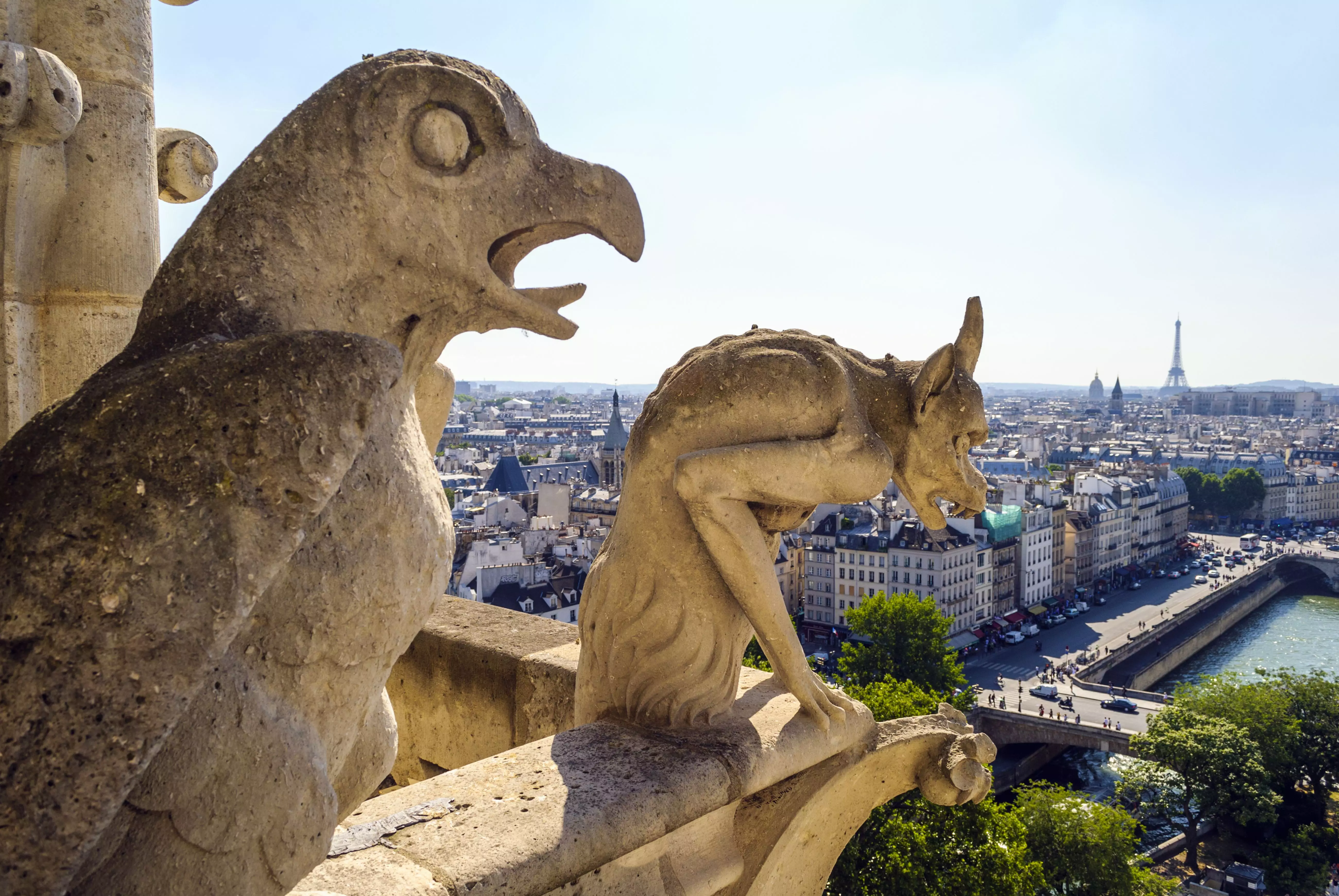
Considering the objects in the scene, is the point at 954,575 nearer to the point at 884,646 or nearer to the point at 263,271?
the point at 884,646

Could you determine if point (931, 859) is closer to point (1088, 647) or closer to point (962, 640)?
point (962, 640)

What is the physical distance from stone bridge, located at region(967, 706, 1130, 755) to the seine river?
69cm

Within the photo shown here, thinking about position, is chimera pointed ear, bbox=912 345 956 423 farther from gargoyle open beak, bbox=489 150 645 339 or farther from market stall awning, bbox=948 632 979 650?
market stall awning, bbox=948 632 979 650

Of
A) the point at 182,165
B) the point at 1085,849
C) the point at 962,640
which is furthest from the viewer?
the point at 962,640

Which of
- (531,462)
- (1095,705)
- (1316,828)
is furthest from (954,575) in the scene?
(531,462)

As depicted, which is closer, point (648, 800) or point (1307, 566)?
point (648, 800)

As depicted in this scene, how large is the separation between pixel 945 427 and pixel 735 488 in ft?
2.08

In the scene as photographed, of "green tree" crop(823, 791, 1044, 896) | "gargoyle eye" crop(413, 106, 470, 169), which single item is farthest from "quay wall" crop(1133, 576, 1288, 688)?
"gargoyle eye" crop(413, 106, 470, 169)

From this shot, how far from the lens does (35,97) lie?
101 inches

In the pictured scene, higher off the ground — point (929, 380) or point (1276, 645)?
point (929, 380)

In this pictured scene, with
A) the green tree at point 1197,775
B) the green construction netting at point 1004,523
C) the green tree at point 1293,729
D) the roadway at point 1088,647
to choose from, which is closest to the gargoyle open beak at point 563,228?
the green tree at point 1197,775

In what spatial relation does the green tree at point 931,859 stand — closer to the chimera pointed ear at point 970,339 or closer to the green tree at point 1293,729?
the chimera pointed ear at point 970,339

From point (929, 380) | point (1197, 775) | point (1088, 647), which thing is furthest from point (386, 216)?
point (1088, 647)

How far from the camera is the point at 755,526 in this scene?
2496 millimetres
